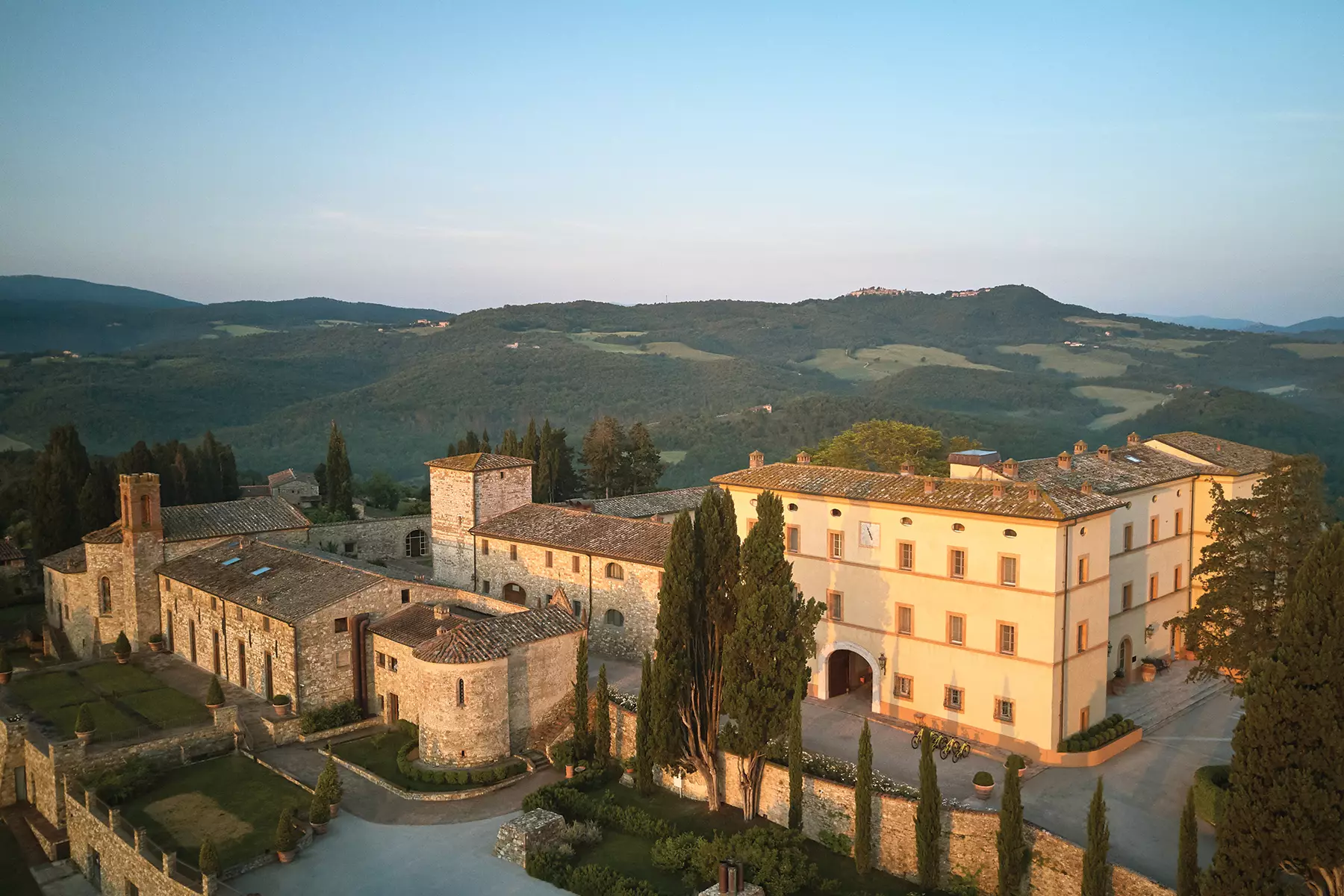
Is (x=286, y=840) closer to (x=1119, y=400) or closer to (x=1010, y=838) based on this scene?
(x=1010, y=838)

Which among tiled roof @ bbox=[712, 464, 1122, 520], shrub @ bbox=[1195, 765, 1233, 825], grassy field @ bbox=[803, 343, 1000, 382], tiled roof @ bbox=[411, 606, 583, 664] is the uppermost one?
grassy field @ bbox=[803, 343, 1000, 382]

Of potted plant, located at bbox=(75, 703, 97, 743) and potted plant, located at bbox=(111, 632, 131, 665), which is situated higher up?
potted plant, located at bbox=(75, 703, 97, 743)

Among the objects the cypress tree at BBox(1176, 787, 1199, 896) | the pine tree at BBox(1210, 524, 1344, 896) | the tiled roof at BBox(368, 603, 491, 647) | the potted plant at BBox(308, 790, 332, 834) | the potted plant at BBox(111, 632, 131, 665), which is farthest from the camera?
the potted plant at BBox(111, 632, 131, 665)

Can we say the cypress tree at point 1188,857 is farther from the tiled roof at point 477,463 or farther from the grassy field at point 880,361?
the grassy field at point 880,361

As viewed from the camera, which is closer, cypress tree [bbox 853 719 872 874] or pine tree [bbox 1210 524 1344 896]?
pine tree [bbox 1210 524 1344 896]

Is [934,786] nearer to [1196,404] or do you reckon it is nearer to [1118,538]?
[1118,538]

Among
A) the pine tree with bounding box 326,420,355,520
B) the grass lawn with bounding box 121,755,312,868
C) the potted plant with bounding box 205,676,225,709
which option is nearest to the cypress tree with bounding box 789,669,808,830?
the grass lawn with bounding box 121,755,312,868

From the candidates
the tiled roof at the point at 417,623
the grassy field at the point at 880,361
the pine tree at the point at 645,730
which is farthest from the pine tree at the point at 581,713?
the grassy field at the point at 880,361

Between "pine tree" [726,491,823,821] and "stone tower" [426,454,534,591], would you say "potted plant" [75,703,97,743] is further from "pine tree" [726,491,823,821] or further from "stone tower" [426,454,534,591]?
"pine tree" [726,491,823,821]
